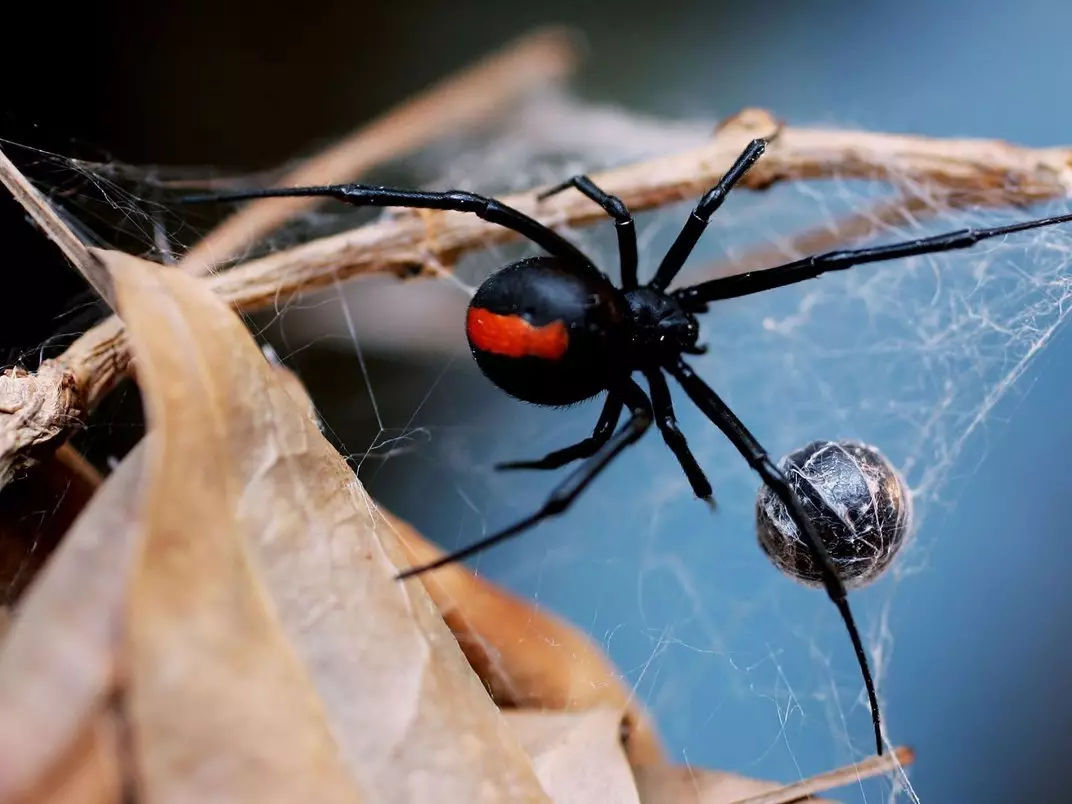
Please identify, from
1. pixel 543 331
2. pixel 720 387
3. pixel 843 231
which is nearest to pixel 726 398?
pixel 720 387

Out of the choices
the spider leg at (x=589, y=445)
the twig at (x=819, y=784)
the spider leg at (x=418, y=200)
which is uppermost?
the spider leg at (x=418, y=200)

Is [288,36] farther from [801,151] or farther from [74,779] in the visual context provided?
[74,779]

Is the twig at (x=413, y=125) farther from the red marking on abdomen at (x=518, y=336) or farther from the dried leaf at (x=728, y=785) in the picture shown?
the dried leaf at (x=728, y=785)

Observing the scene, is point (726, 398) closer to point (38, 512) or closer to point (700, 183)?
point (700, 183)

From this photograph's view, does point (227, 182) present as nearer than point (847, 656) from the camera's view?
No

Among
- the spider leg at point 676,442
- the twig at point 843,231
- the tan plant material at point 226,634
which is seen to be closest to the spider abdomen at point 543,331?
the spider leg at point 676,442

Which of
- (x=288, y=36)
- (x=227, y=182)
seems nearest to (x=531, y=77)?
(x=288, y=36)
